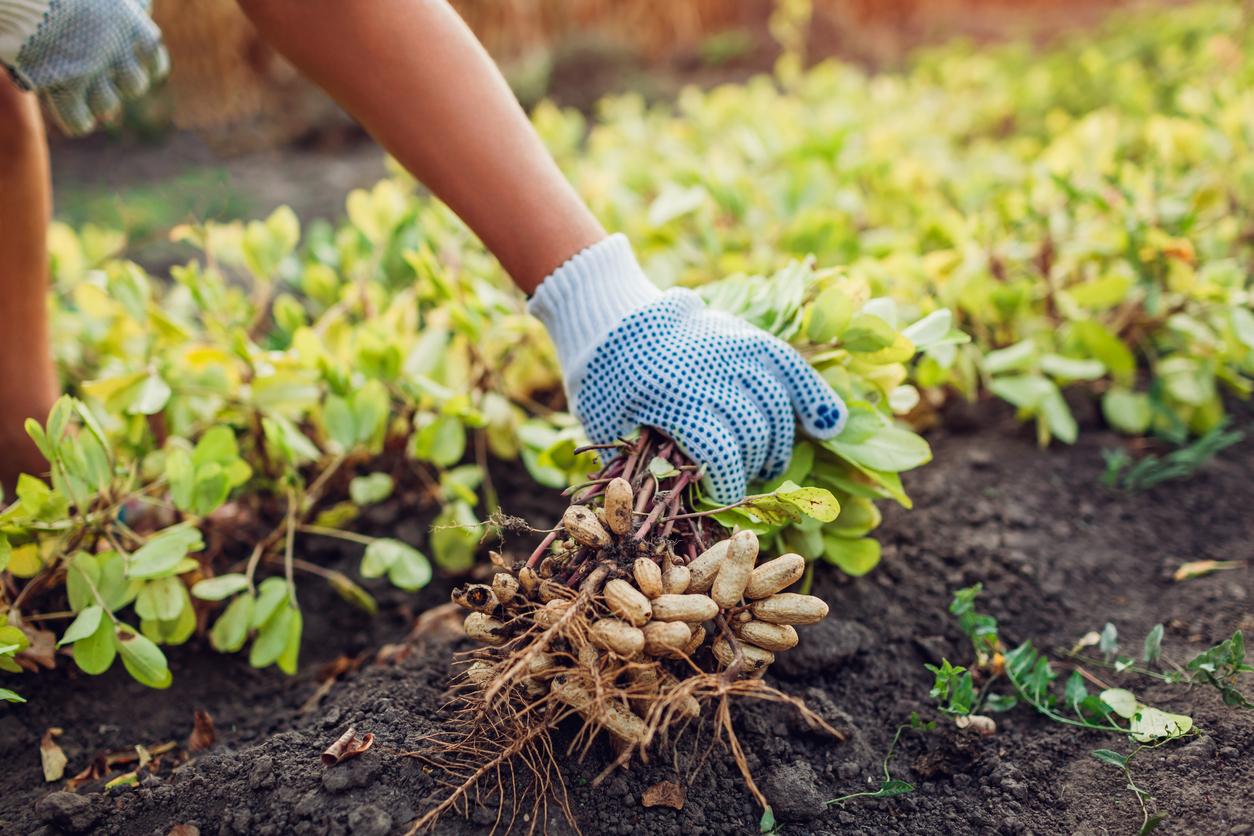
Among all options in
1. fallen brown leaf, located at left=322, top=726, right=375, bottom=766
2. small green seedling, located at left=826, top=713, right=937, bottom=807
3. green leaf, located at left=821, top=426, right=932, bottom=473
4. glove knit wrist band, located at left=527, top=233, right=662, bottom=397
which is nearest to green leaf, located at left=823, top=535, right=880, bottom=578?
green leaf, located at left=821, top=426, right=932, bottom=473

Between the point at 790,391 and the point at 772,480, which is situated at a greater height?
the point at 790,391

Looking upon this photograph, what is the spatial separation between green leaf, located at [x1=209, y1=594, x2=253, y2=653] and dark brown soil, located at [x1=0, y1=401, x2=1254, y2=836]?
9 cm

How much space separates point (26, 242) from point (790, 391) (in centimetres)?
126

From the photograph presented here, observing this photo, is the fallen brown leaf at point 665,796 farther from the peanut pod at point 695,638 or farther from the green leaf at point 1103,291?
the green leaf at point 1103,291

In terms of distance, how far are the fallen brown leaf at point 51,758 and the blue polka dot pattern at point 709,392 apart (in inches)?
31.5

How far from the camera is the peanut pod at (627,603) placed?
36.9 inches

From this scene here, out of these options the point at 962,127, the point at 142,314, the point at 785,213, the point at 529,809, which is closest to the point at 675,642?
the point at 529,809

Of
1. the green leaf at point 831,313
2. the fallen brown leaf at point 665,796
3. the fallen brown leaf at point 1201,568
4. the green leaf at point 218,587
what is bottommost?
the fallen brown leaf at point 1201,568

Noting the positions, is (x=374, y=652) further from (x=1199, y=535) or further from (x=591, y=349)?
(x=1199, y=535)

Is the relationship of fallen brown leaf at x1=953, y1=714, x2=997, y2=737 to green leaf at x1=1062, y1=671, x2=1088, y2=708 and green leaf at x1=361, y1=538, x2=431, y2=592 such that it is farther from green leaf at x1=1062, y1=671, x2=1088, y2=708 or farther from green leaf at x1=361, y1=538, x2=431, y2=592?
green leaf at x1=361, y1=538, x2=431, y2=592

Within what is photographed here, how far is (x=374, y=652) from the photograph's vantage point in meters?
1.46

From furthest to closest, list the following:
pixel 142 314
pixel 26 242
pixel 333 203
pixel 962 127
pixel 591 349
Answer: pixel 333 203 → pixel 962 127 → pixel 142 314 → pixel 26 242 → pixel 591 349

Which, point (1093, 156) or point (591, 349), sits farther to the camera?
point (1093, 156)

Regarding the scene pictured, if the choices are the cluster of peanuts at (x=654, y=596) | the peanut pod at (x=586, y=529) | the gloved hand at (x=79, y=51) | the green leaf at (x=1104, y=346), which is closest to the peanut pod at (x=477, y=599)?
the cluster of peanuts at (x=654, y=596)
